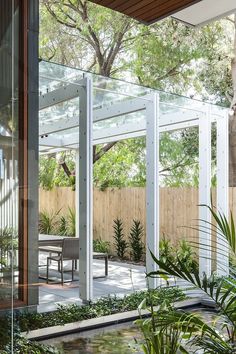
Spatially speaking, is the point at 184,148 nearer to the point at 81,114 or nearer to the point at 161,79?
the point at 161,79

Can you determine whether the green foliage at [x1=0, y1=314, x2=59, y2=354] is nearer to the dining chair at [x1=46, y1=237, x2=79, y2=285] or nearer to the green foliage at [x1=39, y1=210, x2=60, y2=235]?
the green foliage at [x1=39, y1=210, x2=60, y2=235]

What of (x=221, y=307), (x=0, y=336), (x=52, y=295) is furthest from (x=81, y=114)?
(x=221, y=307)

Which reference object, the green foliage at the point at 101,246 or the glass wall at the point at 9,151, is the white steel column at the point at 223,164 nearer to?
the green foliage at the point at 101,246

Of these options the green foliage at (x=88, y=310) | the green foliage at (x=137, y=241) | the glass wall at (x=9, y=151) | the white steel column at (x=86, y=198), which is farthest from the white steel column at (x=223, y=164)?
the glass wall at (x=9, y=151)

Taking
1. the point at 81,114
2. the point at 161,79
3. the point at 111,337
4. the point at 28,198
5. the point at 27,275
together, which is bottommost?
the point at 111,337

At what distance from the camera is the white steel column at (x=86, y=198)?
→ 477 centimetres

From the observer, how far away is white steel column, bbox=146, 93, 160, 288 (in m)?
5.39

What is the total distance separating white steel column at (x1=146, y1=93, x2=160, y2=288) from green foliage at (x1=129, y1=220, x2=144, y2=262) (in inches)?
135

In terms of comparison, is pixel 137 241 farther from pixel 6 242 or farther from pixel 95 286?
pixel 6 242

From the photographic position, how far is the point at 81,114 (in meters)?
4.92

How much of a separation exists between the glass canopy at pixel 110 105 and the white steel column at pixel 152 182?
0.21m

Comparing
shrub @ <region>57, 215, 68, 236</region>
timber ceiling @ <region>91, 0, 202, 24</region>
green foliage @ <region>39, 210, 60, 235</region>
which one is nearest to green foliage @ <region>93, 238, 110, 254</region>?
shrub @ <region>57, 215, 68, 236</region>

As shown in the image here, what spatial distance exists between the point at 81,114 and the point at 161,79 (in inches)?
214

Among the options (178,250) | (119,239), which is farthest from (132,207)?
(178,250)
